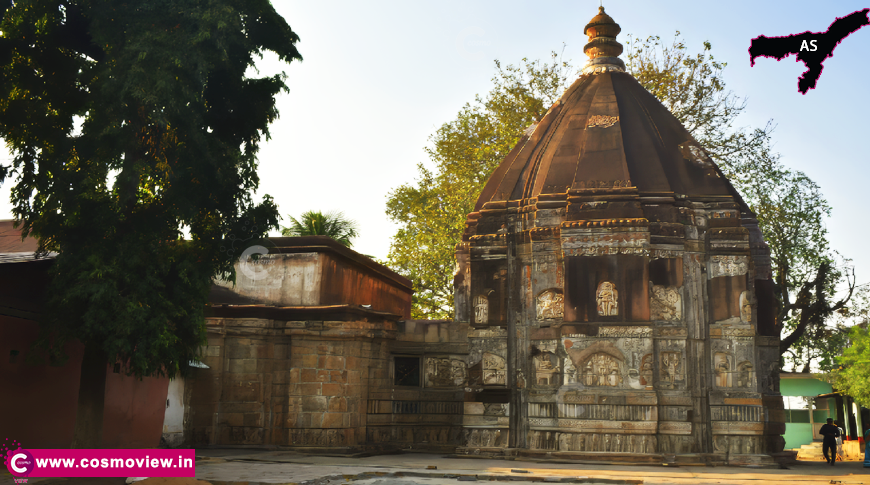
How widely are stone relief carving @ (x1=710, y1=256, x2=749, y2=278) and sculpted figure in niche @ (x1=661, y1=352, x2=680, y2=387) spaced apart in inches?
82.9

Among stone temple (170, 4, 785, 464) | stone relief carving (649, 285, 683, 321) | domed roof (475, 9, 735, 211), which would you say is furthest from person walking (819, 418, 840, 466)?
domed roof (475, 9, 735, 211)

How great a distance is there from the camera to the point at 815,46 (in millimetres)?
8328

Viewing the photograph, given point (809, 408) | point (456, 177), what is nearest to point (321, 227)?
point (456, 177)

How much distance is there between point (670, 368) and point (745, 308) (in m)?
2.21

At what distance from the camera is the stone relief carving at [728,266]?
15969mm

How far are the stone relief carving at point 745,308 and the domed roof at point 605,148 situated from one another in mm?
2419

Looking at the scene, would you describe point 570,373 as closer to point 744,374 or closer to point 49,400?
point 744,374

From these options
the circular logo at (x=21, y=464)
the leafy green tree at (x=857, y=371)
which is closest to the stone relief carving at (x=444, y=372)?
the circular logo at (x=21, y=464)

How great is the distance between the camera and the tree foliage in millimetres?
9930

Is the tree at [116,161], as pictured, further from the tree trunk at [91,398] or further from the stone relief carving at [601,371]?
the stone relief carving at [601,371]

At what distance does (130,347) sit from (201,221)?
7.33ft

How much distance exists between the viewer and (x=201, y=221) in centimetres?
1120

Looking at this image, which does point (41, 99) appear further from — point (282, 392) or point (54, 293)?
point (282, 392)

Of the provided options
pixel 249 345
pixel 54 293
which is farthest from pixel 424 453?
pixel 54 293
